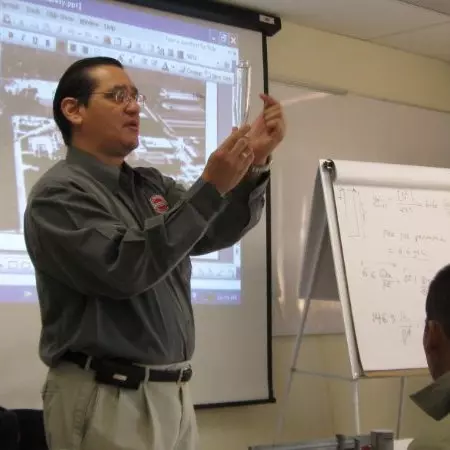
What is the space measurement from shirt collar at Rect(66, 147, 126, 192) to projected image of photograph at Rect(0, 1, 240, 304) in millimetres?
938

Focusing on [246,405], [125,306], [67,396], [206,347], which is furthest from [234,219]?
[246,405]

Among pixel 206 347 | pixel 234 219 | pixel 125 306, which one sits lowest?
pixel 206 347

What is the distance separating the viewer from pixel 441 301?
4.32 feet

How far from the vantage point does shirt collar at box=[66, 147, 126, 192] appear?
5.08ft

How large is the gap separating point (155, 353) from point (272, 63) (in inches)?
81.4

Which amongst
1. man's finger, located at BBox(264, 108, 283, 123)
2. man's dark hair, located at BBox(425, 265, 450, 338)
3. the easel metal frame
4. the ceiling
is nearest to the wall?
the ceiling

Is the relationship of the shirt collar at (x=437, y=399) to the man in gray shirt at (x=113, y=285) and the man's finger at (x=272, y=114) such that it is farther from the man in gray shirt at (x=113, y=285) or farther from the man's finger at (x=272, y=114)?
the man's finger at (x=272, y=114)

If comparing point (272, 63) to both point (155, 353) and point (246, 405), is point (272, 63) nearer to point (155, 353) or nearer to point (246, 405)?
point (246, 405)

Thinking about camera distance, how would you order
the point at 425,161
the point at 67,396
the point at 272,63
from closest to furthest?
the point at 67,396
the point at 272,63
the point at 425,161

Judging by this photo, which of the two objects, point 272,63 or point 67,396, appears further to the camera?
point 272,63

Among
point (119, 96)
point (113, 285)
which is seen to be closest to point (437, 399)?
point (113, 285)

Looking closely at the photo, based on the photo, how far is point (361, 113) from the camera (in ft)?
11.6

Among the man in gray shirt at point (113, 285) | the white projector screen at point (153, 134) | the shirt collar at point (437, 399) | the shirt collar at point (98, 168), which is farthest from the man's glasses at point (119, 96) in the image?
the white projector screen at point (153, 134)

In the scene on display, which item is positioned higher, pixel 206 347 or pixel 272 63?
pixel 272 63
